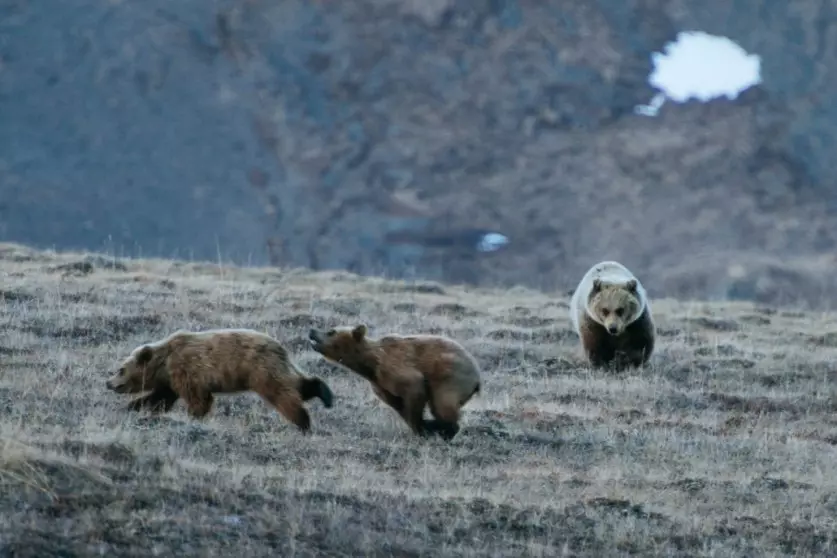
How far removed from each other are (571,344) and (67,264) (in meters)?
6.52

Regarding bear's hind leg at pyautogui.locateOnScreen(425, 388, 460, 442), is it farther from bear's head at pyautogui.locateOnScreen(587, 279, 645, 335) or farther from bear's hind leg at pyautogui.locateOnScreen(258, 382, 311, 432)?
bear's head at pyautogui.locateOnScreen(587, 279, 645, 335)

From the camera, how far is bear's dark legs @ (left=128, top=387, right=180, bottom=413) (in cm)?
1103

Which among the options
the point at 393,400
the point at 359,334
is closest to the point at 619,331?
the point at 393,400

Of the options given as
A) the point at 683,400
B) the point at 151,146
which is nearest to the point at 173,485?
the point at 683,400

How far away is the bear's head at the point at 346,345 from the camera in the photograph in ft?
35.9

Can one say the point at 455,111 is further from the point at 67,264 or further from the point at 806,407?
the point at 806,407

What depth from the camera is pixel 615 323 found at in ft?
48.1

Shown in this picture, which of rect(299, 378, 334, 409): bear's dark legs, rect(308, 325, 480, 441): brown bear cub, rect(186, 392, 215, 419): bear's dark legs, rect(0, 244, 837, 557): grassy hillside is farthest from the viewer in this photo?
rect(186, 392, 215, 419): bear's dark legs

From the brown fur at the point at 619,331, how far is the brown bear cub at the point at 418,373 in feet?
13.9

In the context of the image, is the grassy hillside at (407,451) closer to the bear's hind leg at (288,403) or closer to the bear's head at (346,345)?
the bear's hind leg at (288,403)

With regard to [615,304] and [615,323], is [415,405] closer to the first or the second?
[615,323]

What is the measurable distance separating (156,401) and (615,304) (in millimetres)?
5308

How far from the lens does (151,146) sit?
163 ft

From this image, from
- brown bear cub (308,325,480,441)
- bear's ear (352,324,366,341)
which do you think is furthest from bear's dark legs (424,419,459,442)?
bear's ear (352,324,366,341)
